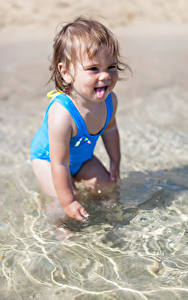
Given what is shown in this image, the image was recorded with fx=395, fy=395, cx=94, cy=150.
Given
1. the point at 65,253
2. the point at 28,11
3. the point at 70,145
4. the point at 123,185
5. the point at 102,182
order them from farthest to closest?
the point at 28,11, the point at 123,185, the point at 102,182, the point at 70,145, the point at 65,253

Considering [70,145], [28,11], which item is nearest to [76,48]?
[70,145]

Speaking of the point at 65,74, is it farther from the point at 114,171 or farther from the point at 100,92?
the point at 114,171

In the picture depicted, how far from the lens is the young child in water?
2309 mm

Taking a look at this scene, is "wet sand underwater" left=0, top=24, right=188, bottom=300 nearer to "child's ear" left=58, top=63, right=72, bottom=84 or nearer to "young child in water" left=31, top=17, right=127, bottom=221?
"young child in water" left=31, top=17, right=127, bottom=221

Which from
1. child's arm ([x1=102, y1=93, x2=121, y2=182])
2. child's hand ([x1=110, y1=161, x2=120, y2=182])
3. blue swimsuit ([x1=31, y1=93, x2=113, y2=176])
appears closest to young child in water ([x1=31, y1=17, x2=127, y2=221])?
blue swimsuit ([x1=31, y1=93, x2=113, y2=176])

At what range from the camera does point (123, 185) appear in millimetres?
3201

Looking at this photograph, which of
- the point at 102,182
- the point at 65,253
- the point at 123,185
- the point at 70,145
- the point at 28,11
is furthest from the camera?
the point at 28,11

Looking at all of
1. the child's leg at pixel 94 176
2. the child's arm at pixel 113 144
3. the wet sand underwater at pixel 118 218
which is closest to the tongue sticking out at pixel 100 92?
the child's arm at pixel 113 144

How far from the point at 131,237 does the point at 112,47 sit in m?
1.21

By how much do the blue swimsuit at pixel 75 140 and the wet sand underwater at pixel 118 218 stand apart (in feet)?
1.06

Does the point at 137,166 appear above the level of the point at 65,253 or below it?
above

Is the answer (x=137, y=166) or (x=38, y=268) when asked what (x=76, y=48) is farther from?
(x=137, y=166)

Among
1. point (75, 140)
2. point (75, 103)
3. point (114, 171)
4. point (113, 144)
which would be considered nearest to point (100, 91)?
point (75, 103)

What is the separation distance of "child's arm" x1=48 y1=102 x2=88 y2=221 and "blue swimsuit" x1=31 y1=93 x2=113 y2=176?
0.17 ft
